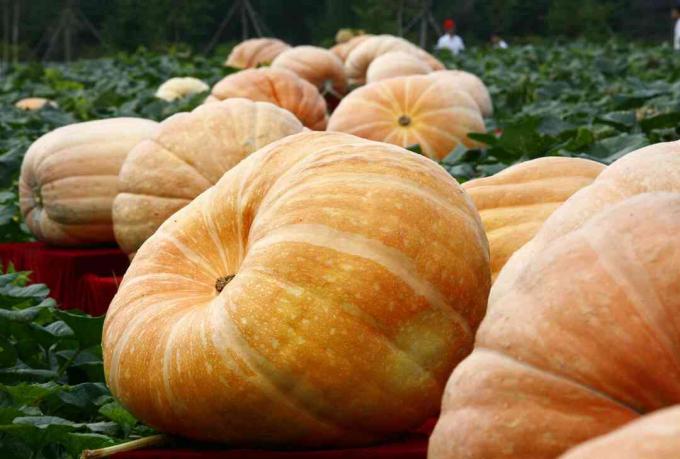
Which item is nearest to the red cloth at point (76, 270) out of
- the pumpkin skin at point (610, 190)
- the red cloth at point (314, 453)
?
the red cloth at point (314, 453)

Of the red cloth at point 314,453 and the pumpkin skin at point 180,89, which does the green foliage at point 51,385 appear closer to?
the red cloth at point 314,453

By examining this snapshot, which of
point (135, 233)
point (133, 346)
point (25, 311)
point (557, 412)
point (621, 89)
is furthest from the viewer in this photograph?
point (621, 89)

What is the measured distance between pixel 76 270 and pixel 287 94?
6.03ft

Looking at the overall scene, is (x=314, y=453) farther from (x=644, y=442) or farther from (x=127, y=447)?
(x=644, y=442)

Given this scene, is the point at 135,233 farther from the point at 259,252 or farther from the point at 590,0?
the point at 590,0

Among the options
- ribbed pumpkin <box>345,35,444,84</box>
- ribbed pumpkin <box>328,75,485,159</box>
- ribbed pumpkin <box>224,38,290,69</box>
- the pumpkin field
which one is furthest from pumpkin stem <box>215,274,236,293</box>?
ribbed pumpkin <box>224,38,290,69</box>

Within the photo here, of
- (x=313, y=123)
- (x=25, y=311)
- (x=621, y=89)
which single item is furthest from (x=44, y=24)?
(x=25, y=311)

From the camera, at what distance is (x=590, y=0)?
33.5 meters

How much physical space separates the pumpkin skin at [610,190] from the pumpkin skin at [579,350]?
0.38 m

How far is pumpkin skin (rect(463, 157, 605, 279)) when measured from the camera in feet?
8.45

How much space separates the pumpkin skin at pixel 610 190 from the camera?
6.31ft

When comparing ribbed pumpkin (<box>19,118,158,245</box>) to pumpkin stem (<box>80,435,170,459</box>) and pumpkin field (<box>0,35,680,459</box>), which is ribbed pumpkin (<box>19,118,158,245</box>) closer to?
pumpkin field (<box>0,35,680,459</box>)

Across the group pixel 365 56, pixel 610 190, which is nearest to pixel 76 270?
pixel 610 190

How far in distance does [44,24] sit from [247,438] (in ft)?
113
